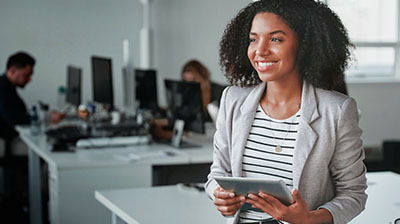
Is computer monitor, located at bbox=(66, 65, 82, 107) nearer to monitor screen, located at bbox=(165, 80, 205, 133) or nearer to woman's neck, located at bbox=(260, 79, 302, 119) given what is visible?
monitor screen, located at bbox=(165, 80, 205, 133)

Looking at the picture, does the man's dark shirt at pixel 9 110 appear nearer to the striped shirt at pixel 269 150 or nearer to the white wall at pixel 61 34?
the white wall at pixel 61 34

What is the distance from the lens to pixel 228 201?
5.47ft

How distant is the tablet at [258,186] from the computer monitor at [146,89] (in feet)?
9.78

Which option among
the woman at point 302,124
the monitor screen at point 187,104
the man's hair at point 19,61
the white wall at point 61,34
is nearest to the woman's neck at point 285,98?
the woman at point 302,124

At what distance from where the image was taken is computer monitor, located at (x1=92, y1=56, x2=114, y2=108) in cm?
465

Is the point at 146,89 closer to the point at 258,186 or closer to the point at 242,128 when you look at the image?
the point at 242,128

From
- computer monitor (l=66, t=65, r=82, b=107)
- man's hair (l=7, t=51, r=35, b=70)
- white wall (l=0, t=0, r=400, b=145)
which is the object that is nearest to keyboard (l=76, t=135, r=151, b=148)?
computer monitor (l=66, t=65, r=82, b=107)

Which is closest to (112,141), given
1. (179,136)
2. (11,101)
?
A: (179,136)

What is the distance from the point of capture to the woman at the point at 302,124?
64.9 inches

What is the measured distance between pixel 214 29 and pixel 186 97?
118 inches

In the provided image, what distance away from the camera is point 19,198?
495 cm

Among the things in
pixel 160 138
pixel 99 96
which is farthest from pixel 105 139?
pixel 99 96

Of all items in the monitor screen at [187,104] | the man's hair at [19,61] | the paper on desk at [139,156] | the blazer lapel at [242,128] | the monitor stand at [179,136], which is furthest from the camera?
the man's hair at [19,61]

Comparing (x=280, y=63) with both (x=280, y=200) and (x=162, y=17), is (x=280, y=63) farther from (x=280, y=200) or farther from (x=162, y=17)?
(x=162, y=17)
